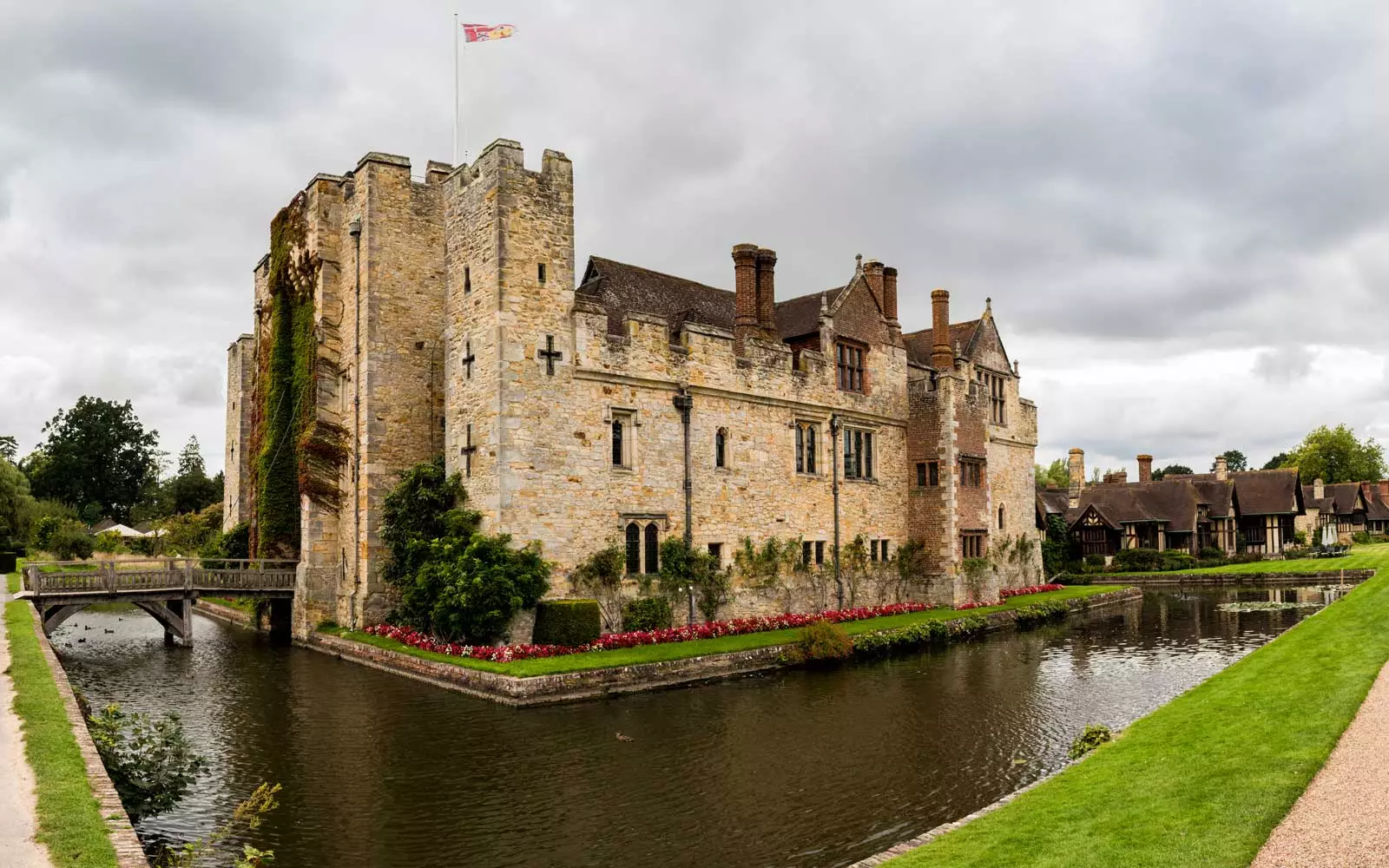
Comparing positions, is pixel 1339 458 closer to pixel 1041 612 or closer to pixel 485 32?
pixel 1041 612

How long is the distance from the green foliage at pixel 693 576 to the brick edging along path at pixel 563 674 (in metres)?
3.97

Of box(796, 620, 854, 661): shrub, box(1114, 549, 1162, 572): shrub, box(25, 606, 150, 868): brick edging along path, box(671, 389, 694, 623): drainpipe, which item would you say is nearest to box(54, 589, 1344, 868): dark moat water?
box(796, 620, 854, 661): shrub

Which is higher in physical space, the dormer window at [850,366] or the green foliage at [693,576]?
the dormer window at [850,366]

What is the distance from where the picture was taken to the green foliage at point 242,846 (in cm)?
940

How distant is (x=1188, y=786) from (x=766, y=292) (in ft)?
77.5

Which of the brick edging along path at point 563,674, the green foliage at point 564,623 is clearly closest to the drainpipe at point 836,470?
the brick edging along path at point 563,674

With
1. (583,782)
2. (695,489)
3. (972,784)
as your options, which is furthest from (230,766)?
(695,489)

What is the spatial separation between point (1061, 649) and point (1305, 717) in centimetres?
1554

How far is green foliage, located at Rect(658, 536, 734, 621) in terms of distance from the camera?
27328 millimetres

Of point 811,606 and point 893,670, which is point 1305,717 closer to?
point 893,670

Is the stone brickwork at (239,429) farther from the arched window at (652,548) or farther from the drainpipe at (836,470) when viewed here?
the drainpipe at (836,470)

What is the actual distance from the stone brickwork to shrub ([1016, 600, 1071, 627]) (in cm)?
3229

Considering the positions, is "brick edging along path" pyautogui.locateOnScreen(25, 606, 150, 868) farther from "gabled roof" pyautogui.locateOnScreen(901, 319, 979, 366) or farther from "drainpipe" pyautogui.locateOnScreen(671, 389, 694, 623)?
"gabled roof" pyautogui.locateOnScreen(901, 319, 979, 366)

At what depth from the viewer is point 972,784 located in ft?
46.7
